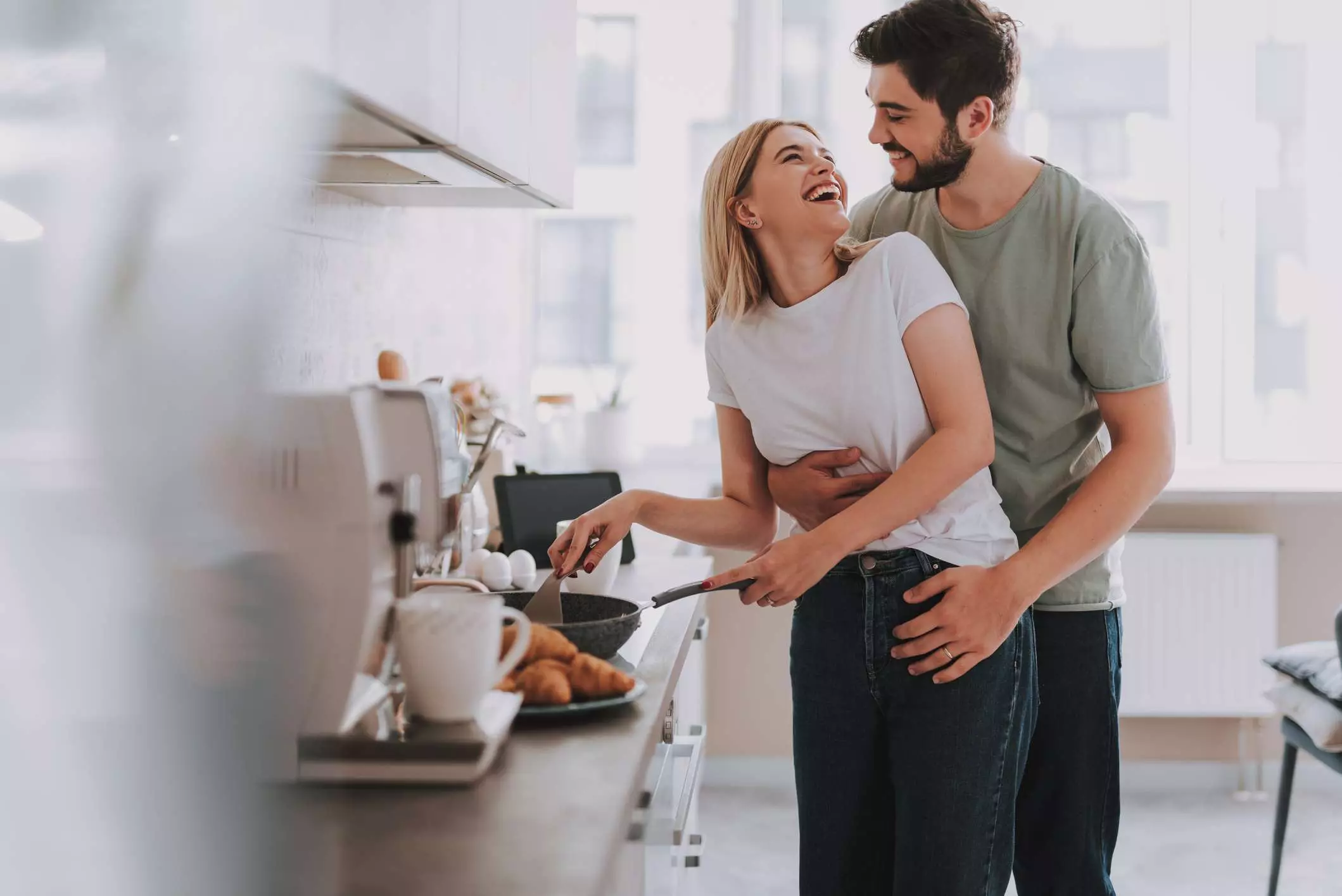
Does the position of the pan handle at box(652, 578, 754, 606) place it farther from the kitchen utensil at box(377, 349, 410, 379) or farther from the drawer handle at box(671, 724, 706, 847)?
the kitchen utensil at box(377, 349, 410, 379)

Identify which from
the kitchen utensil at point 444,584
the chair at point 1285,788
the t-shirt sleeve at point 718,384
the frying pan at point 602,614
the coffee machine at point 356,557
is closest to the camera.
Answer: the coffee machine at point 356,557

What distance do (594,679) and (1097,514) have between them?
0.64 m

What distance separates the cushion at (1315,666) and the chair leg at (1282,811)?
0.17m

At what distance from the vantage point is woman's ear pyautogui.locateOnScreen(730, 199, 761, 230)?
1438 millimetres

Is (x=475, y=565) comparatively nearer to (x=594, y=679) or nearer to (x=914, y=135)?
(x=594, y=679)

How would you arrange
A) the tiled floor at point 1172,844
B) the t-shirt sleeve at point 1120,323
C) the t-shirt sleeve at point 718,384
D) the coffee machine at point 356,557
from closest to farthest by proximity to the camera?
the coffee machine at point 356,557 < the t-shirt sleeve at point 1120,323 < the t-shirt sleeve at point 718,384 < the tiled floor at point 1172,844

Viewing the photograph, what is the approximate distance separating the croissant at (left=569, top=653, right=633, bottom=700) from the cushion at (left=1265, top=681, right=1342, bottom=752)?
183cm

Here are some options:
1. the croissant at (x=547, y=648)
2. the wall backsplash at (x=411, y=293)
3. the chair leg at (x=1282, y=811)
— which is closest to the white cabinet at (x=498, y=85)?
the wall backsplash at (x=411, y=293)

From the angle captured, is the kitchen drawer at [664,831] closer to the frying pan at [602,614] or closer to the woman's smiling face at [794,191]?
the frying pan at [602,614]

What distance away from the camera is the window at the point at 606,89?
3482mm

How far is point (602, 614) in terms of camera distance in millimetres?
1336

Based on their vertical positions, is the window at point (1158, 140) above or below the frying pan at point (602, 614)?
above

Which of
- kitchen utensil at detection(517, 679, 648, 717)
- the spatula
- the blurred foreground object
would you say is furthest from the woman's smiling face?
the blurred foreground object

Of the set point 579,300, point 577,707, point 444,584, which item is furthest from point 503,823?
point 579,300
